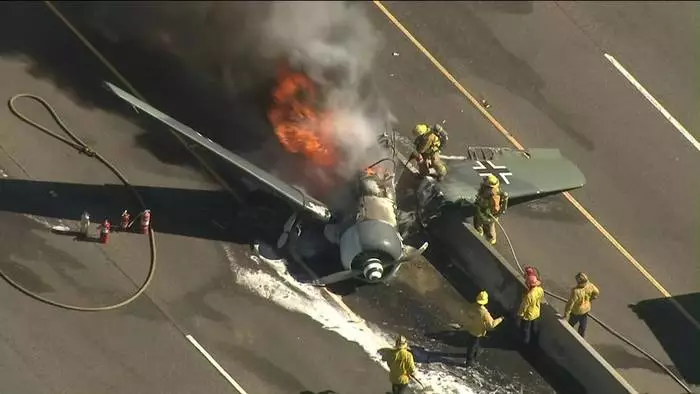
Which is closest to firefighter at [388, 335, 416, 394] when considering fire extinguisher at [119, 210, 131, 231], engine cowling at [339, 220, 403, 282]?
engine cowling at [339, 220, 403, 282]

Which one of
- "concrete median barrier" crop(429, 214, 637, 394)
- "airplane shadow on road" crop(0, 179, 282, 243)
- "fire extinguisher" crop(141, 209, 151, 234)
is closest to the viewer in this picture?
"concrete median barrier" crop(429, 214, 637, 394)

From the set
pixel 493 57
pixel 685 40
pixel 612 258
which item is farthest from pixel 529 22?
pixel 612 258

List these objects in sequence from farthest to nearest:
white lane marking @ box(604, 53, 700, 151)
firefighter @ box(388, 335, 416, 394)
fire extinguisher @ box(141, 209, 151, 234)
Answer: white lane marking @ box(604, 53, 700, 151), fire extinguisher @ box(141, 209, 151, 234), firefighter @ box(388, 335, 416, 394)

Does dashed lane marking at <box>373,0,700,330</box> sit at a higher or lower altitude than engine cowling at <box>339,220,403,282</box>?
higher

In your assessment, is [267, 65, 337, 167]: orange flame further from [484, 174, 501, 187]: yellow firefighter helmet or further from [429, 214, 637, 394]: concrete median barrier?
[484, 174, 501, 187]: yellow firefighter helmet

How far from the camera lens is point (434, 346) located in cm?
1928

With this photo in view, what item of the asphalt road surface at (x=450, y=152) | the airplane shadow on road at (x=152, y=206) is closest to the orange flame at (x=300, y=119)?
the asphalt road surface at (x=450, y=152)

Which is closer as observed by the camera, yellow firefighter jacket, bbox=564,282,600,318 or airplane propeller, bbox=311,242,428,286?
yellow firefighter jacket, bbox=564,282,600,318

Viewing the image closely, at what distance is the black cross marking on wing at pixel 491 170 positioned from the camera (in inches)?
820

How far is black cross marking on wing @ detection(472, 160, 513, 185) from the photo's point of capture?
20828mm

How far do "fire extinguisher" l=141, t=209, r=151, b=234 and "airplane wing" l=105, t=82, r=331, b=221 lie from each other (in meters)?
2.27

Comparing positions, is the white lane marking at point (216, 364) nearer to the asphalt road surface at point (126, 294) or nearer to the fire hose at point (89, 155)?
the asphalt road surface at point (126, 294)

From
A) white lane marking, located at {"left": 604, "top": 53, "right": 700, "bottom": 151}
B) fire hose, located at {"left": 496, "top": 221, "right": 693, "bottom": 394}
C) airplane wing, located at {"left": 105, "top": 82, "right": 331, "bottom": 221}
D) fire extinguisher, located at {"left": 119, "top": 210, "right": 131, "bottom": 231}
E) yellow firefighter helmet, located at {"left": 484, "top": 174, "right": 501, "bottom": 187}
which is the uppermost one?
white lane marking, located at {"left": 604, "top": 53, "right": 700, "bottom": 151}

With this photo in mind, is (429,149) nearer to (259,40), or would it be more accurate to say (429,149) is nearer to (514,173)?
(514,173)
